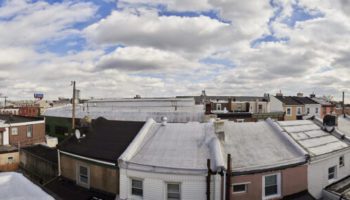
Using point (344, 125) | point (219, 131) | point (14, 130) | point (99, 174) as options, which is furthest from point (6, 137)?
point (344, 125)

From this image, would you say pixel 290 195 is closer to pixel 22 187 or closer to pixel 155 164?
pixel 155 164

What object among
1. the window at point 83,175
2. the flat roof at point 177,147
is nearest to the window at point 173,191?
the flat roof at point 177,147

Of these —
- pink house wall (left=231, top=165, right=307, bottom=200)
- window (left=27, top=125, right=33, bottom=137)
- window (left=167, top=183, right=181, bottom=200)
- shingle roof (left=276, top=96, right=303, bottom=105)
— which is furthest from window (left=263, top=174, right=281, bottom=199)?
shingle roof (left=276, top=96, right=303, bottom=105)

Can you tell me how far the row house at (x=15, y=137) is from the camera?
114 feet

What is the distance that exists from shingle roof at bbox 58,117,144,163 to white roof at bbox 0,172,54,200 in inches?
278

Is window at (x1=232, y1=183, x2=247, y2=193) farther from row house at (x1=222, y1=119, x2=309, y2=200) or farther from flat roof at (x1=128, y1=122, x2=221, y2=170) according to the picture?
flat roof at (x1=128, y1=122, x2=221, y2=170)

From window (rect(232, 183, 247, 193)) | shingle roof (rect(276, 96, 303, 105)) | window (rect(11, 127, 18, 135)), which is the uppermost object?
shingle roof (rect(276, 96, 303, 105))

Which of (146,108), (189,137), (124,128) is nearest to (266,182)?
(189,137)

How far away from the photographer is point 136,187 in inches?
700

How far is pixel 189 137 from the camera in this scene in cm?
1928

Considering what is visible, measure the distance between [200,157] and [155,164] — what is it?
2.72 metres

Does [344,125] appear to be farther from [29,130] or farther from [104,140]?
[29,130]

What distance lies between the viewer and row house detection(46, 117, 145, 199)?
18.9m

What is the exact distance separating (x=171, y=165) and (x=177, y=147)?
1812 mm
